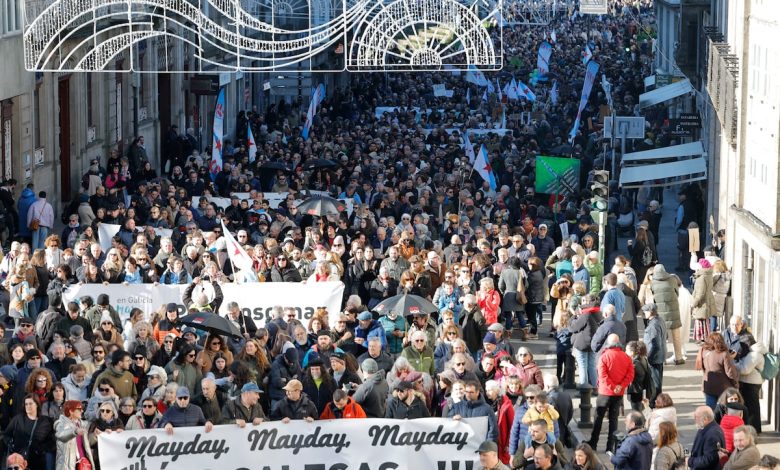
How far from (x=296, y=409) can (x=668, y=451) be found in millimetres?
3272

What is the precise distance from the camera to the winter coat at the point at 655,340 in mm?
21641

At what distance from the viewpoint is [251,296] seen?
23.6 m

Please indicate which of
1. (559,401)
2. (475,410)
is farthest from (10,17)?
(475,410)

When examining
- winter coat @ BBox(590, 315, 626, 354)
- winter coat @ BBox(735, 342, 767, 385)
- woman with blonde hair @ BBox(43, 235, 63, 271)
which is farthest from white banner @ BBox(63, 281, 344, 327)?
winter coat @ BBox(735, 342, 767, 385)

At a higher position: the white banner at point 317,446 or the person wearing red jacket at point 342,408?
the person wearing red jacket at point 342,408

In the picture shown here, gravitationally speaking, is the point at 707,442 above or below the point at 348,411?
below

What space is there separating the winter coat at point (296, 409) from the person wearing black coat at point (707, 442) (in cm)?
328

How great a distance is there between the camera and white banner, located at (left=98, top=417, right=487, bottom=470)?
16.6 metres

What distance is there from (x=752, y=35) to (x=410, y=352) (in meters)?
7.86

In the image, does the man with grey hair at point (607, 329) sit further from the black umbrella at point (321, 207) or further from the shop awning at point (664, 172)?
the shop awning at point (664, 172)

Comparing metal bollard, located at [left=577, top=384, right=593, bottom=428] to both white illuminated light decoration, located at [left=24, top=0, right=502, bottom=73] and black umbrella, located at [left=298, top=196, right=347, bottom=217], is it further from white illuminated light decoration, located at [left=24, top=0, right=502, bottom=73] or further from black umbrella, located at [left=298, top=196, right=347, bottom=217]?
white illuminated light decoration, located at [left=24, top=0, right=502, bottom=73]

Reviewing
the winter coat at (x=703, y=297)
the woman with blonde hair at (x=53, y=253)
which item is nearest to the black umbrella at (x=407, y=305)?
the winter coat at (x=703, y=297)

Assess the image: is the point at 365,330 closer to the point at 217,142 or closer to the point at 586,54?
the point at 217,142

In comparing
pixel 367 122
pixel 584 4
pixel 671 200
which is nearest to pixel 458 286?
pixel 671 200
